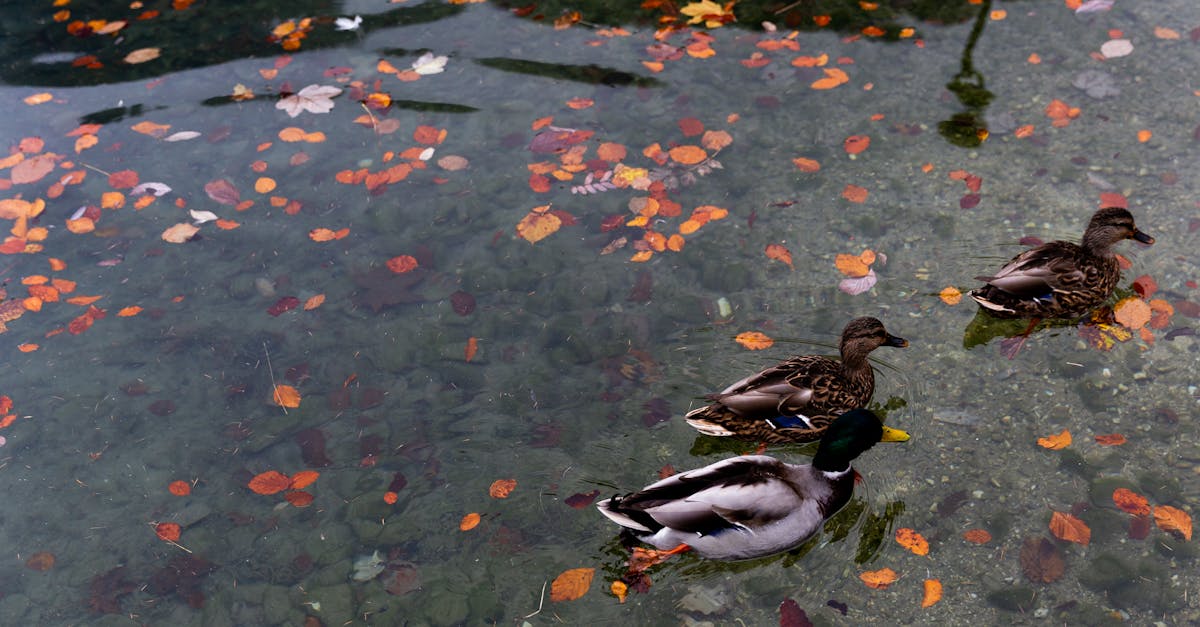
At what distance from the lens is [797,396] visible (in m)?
4.06

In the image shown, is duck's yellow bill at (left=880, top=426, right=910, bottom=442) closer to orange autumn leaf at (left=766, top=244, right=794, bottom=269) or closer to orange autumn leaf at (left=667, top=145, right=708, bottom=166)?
orange autumn leaf at (left=766, top=244, right=794, bottom=269)

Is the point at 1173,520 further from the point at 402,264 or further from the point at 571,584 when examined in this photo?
the point at 402,264

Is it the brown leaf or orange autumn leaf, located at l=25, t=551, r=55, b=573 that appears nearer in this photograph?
the brown leaf

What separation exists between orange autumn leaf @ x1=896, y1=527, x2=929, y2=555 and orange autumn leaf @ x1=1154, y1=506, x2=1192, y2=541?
3.20 feet

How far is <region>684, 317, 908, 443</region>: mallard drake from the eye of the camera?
4055 mm

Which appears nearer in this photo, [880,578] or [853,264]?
[880,578]

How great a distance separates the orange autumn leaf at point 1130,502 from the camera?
3799mm

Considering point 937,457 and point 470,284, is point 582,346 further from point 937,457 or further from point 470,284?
point 937,457

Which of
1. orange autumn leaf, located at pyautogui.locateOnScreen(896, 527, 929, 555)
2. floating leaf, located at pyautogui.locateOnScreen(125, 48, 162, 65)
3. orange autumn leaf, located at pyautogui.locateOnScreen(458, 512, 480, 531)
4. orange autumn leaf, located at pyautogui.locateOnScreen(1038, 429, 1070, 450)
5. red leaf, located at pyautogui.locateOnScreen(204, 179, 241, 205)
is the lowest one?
orange autumn leaf, located at pyautogui.locateOnScreen(458, 512, 480, 531)

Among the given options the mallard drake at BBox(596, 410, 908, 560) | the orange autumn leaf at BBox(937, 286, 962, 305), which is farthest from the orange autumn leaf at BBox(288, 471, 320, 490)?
the orange autumn leaf at BBox(937, 286, 962, 305)

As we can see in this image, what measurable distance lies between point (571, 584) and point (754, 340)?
1614mm

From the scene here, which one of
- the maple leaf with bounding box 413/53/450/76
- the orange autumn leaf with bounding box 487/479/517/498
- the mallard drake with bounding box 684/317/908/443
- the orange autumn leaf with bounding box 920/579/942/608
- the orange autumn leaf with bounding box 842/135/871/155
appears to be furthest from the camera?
the maple leaf with bounding box 413/53/450/76

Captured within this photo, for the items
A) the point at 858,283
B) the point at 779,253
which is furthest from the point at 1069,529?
the point at 779,253

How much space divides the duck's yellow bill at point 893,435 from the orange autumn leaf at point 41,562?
3.83m
